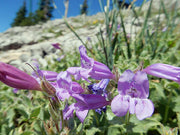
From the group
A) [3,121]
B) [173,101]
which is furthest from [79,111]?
[3,121]

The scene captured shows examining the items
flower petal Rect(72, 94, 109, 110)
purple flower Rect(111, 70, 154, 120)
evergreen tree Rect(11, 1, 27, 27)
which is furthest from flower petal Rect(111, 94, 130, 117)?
evergreen tree Rect(11, 1, 27, 27)

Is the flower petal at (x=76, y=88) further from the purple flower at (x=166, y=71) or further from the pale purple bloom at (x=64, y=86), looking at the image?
the purple flower at (x=166, y=71)

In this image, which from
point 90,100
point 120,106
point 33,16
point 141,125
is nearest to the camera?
point 120,106

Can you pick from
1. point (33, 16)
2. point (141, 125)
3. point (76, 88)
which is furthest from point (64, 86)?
point (33, 16)

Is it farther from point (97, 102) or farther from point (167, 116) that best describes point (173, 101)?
point (97, 102)

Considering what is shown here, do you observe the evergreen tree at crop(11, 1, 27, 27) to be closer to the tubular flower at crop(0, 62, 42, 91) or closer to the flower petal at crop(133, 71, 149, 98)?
the tubular flower at crop(0, 62, 42, 91)

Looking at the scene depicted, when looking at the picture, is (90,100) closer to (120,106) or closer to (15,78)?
(120,106)

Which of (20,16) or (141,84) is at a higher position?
(20,16)
